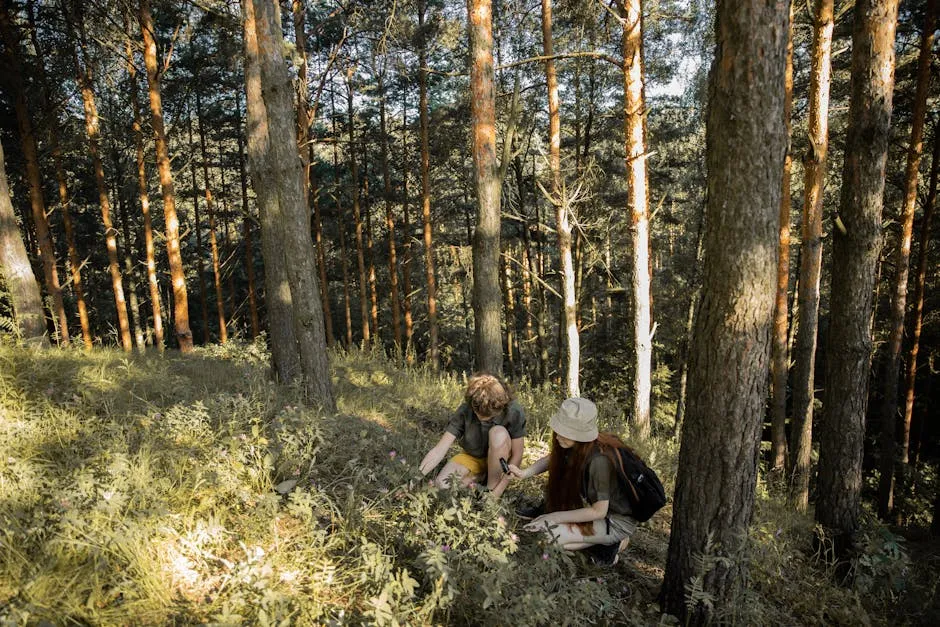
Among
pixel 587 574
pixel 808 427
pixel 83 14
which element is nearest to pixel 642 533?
pixel 587 574

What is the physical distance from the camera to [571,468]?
344 centimetres

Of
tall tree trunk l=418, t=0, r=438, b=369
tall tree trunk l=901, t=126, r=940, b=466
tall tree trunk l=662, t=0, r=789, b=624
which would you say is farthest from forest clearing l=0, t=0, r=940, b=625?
tall tree trunk l=418, t=0, r=438, b=369

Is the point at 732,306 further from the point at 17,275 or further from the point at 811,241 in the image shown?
the point at 17,275

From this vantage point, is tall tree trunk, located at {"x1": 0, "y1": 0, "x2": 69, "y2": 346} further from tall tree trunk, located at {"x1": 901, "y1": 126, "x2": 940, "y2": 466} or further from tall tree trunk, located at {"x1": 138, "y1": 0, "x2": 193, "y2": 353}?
tall tree trunk, located at {"x1": 901, "y1": 126, "x2": 940, "y2": 466}

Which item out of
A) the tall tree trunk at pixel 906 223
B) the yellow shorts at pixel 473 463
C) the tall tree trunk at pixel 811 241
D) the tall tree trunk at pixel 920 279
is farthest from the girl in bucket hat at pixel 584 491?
the tall tree trunk at pixel 920 279

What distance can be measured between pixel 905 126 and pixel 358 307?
23.2m

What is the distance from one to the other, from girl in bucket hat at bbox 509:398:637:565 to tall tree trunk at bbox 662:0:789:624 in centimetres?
47

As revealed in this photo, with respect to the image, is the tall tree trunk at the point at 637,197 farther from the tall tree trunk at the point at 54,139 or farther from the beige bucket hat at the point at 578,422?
the tall tree trunk at the point at 54,139

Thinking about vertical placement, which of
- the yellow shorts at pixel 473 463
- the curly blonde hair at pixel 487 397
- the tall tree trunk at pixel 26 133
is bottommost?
the yellow shorts at pixel 473 463

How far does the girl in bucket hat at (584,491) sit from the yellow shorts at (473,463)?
70 cm

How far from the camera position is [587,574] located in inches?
130

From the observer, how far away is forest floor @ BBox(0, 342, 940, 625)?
218 cm

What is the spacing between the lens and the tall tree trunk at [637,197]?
269 inches

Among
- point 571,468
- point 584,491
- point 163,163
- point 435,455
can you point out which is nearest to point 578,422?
point 571,468
